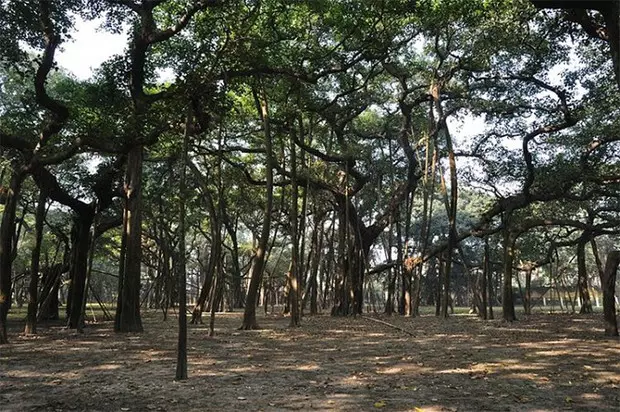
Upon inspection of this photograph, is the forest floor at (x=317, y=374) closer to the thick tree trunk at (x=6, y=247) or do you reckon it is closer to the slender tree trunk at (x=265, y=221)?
the thick tree trunk at (x=6, y=247)

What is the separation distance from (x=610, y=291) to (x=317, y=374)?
6.42m

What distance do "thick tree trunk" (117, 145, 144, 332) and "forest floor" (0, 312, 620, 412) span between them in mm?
1073

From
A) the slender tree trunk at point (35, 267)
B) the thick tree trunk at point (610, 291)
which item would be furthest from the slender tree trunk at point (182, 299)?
the thick tree trunk at point (610, 291)

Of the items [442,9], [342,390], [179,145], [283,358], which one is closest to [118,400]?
[342,390]

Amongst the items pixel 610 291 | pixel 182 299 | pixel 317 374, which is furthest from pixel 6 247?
pixel 610 291

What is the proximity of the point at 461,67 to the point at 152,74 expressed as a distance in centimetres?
870

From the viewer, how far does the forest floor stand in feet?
14.5

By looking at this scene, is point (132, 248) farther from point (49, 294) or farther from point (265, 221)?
point (49, 294)

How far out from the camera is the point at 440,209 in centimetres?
3247

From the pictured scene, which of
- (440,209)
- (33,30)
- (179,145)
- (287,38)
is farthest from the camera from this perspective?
(440,209)

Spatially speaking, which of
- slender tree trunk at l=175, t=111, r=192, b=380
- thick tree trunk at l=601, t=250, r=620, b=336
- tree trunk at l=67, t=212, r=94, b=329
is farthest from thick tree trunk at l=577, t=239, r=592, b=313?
slender tree trunk at l=175, t=111, r=192, b=380

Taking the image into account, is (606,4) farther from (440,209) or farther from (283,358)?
(440,209)

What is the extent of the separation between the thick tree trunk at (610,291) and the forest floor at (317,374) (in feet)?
1.10

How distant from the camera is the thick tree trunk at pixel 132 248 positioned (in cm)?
1055
